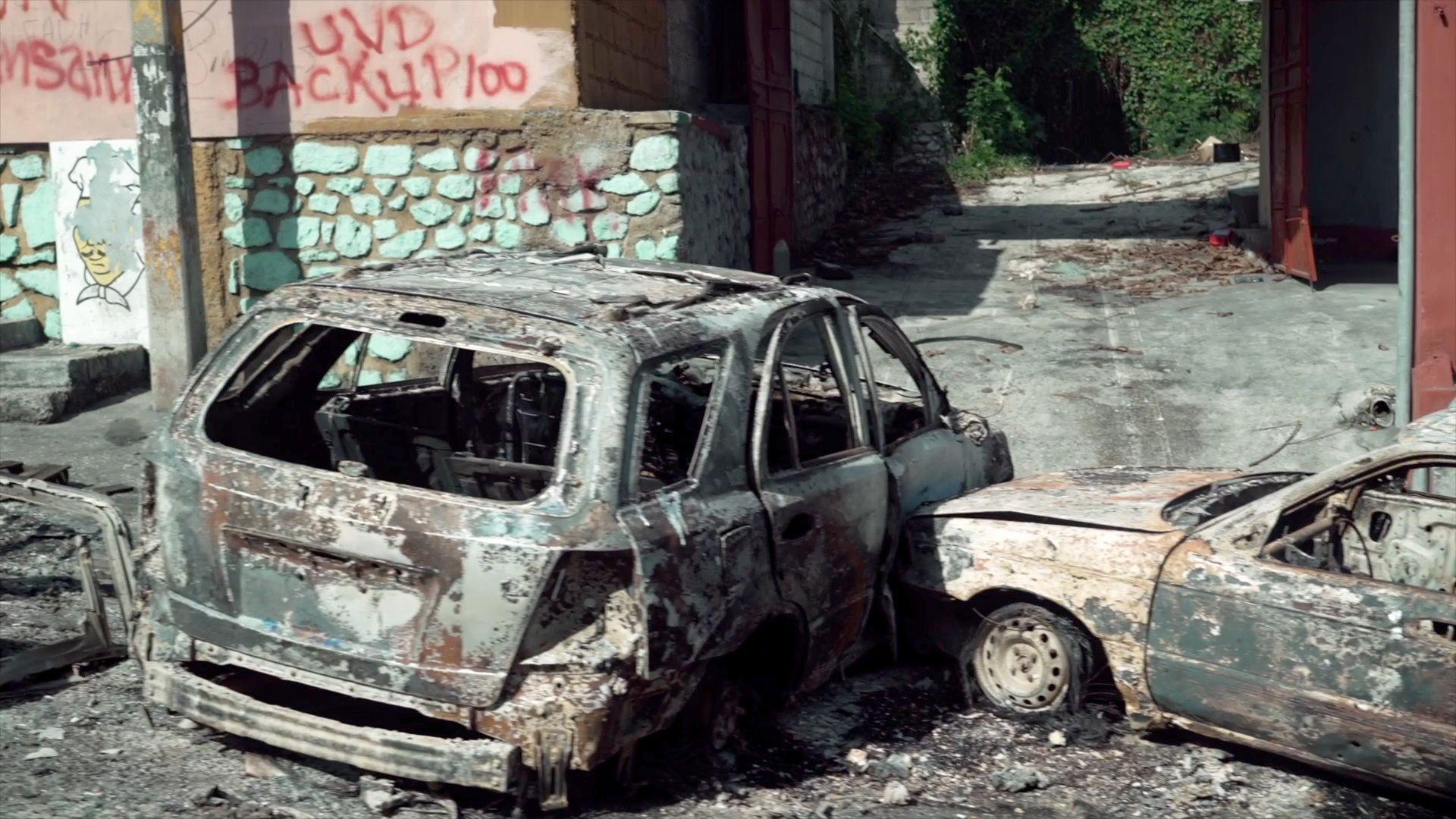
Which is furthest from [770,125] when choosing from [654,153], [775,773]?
[775,773]

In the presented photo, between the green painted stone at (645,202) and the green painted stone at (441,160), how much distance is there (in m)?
1.24

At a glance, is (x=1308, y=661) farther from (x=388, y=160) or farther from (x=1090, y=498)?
(x=388, y=160)

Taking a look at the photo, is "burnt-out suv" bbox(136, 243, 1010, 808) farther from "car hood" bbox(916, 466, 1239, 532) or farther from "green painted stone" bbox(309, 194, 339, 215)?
"green painted stone" bbox(309, 194, 339, 215)

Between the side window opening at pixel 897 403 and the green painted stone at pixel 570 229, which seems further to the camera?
the green painted stone at pixel 570 229

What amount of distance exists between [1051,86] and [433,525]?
24911 millimetres

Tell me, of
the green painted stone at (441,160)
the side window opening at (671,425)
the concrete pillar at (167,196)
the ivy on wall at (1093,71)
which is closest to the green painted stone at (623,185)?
the green painted stone at (441,160)

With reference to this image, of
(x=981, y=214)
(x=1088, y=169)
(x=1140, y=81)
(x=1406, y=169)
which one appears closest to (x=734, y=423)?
(x=1406, y=169)

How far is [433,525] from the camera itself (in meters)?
4.07

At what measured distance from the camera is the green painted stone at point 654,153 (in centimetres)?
926

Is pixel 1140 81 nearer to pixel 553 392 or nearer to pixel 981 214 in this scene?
pixel 981 214

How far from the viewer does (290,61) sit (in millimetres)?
9758

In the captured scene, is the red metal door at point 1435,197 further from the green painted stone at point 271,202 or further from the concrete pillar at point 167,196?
the concrete pillar at point 167,196

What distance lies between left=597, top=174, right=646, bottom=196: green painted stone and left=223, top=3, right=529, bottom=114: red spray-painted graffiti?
0.89 meters

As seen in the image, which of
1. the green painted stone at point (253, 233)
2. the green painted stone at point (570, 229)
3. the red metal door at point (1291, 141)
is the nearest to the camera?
the green painted stone at point (570, 229)
